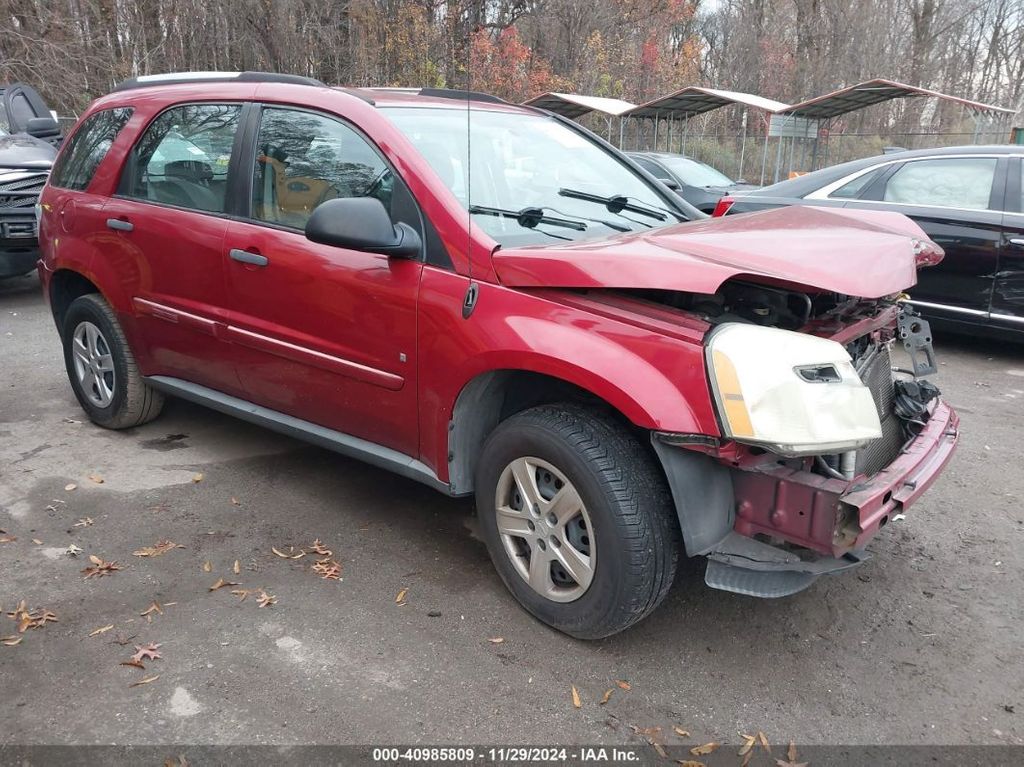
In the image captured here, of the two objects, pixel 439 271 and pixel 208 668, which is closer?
pixel 208 668

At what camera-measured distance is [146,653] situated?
9.25 feet

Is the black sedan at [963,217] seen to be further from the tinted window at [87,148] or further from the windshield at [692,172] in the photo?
the windshield at [692,172]

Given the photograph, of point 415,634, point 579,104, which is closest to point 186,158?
point 415,634

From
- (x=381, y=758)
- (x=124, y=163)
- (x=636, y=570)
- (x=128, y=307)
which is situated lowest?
(x=381, y=758)

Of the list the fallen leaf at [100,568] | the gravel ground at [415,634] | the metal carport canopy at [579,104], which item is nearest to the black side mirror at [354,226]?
the gravel ground at [415,634]

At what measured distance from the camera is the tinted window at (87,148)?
450 cm

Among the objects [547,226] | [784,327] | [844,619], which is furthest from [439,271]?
[844,619]

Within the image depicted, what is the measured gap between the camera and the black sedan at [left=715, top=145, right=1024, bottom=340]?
6254 millimetres

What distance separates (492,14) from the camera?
23.3 metres

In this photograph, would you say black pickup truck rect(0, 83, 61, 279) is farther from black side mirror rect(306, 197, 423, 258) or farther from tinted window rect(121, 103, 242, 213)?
black side mirror rect(306, 197, 423, 258)

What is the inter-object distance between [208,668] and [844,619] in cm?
224

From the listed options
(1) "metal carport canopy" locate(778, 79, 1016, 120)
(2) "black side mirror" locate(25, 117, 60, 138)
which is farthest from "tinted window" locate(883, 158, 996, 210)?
(1) "metal carport canopy" locate(778, 79, 1016, 120)

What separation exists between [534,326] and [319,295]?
3.47 feet

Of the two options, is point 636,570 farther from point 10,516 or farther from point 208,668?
point 10,516
